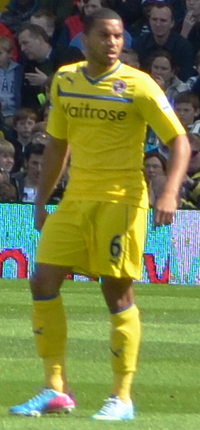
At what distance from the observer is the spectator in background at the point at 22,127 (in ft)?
50.8

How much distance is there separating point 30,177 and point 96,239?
828 cm

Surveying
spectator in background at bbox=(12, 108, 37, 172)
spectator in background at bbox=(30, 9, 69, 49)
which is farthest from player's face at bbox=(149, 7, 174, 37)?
spectator in background at bbox=(12, 108, 37, 172)

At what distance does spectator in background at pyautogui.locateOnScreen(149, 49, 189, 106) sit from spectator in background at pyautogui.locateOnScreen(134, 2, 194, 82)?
220mm

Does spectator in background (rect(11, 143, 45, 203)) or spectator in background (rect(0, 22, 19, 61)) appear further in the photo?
spectator in background (rect(0, 22, 19, 61))

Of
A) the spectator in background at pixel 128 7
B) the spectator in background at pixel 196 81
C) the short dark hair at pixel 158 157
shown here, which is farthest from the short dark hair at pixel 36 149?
the spectator in background at pixel 128 7

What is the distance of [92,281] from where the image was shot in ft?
46.9

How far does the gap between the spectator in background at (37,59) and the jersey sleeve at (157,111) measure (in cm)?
997

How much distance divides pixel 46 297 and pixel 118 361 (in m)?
0.47

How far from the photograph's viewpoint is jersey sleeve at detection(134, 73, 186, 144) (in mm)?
6172

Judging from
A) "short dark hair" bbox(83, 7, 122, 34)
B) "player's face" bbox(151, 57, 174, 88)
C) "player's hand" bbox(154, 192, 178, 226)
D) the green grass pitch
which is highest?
"short dark hair" bbox(83, 7, 122, 34)

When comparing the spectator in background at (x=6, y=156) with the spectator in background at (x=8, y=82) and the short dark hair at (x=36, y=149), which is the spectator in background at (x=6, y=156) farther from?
the spectator in background at (x=8, y=82)

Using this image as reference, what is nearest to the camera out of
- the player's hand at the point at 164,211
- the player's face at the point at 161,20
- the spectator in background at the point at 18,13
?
the player's hand at the point at 164,211

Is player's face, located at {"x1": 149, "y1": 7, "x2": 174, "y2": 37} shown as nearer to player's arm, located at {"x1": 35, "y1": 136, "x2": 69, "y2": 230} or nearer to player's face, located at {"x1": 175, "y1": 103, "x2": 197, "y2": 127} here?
player's face, located at {"x1": 175, "y1": 103, "x2": 197, "y2": 127}

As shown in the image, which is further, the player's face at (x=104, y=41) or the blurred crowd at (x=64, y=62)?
the blurred crowd at (x=64, y=62)
